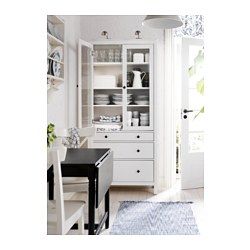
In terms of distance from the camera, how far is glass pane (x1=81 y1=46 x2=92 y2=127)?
16.0ft

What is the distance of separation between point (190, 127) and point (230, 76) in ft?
14.4

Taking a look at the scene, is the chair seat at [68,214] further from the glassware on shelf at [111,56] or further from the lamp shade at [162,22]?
the glassware on shelf at [111,56]

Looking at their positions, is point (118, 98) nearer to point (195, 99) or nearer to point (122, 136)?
point (122, 136)

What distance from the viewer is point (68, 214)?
2.64 meters

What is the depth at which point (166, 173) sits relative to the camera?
5.42 m

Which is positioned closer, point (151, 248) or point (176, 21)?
point (151, 248)

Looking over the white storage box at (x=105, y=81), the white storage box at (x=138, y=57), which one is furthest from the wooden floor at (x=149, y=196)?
the white storage box at (x=138, y=57)

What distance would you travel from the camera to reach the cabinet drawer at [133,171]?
16.6 ft

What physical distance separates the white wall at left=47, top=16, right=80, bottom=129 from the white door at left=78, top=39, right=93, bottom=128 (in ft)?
0.47

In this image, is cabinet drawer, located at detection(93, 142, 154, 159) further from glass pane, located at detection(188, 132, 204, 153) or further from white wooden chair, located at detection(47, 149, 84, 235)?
white wooden chair, located at detection(47, 149, 84, 235)

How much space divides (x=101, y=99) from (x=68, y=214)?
9.17 feet

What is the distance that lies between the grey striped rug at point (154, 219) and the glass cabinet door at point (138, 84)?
1051mm
